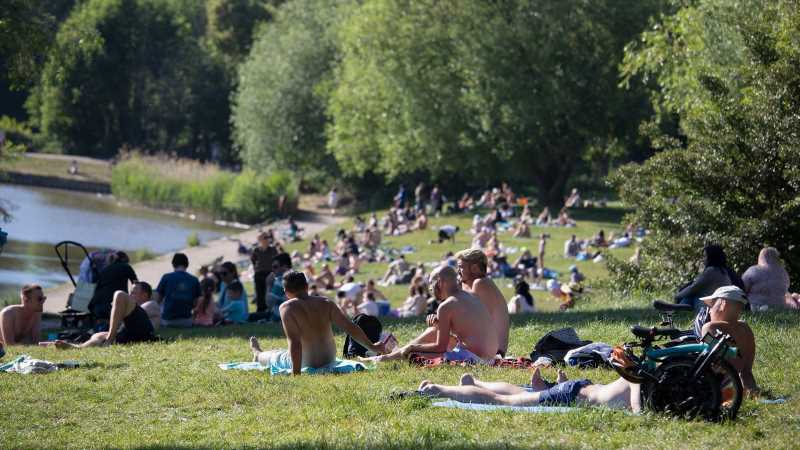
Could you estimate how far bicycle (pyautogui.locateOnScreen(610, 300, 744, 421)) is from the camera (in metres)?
7.25

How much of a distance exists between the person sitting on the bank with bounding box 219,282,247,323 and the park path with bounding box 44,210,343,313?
547 cm

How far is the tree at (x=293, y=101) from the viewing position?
172ft

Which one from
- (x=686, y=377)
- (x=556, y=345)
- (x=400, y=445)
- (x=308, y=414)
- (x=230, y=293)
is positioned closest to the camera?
(x=400, y=445)

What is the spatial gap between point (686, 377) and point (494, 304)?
3.38m

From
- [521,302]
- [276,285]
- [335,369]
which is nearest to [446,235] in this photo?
[521,302]

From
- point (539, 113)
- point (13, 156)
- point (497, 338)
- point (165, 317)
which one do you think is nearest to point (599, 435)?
point (497, 338)

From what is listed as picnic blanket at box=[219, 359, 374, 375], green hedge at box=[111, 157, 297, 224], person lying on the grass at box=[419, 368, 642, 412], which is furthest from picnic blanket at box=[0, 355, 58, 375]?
green hedge at box=[111, 157, 297, 224]

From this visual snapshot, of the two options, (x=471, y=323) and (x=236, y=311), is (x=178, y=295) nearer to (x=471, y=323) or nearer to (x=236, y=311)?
(x=236, y=311)

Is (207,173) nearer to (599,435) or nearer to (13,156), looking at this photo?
(13,156)

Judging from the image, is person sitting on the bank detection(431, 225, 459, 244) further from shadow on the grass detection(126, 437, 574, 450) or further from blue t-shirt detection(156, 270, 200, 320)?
shadow on the grass detection(126, 437, 574, 450)

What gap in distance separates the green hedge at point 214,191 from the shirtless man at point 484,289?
1473 inches

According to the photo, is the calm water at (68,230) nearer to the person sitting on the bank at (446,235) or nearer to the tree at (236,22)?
the person sitting on the bank at (446,235)

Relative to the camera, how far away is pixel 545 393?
7969 mm

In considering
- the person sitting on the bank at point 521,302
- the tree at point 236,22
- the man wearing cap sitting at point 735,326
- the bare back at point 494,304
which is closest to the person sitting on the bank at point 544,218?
the person sitting on the bank at point 521,302
